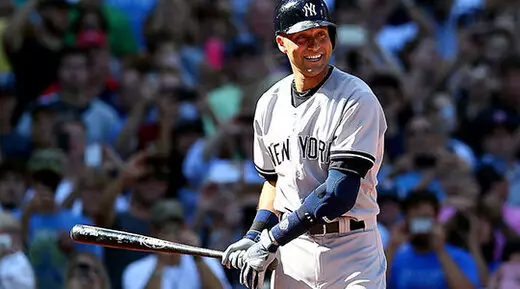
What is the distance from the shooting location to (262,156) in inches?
209

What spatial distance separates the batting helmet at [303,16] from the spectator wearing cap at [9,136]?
4.57 metres

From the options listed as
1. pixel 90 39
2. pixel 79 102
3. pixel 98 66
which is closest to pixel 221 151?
pixel 79 102

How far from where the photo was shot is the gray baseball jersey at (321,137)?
4.93 m

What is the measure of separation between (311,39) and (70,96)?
4885mm

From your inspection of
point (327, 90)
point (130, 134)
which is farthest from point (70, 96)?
point (327, 90)

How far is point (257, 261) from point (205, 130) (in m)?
4.91

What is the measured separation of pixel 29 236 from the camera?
8281 mm

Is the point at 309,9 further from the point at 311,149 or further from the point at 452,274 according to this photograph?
the point at 452,274

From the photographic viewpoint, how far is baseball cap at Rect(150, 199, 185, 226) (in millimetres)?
7852

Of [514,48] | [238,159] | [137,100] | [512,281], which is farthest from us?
[514,48]

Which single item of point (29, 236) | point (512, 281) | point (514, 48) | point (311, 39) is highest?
point (514, 48)

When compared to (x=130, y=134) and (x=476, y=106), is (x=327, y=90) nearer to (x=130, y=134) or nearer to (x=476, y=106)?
(x=130, y=134)

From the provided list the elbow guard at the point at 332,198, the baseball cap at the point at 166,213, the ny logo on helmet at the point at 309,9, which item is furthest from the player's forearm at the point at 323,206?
the baseball cap at the point at 166,213

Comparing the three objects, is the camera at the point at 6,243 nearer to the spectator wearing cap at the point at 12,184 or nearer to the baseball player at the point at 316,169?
the spectator wearing cap at the point at 12,184
